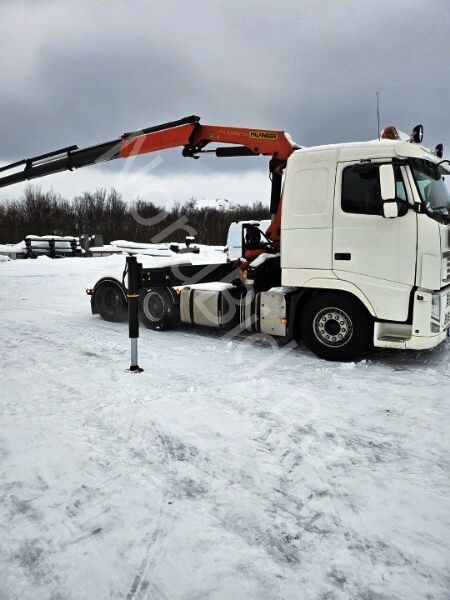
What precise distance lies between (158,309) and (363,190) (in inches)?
162

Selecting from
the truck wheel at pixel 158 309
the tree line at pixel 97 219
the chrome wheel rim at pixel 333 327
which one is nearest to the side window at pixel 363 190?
the chrome wheel rim at pixel 333 327

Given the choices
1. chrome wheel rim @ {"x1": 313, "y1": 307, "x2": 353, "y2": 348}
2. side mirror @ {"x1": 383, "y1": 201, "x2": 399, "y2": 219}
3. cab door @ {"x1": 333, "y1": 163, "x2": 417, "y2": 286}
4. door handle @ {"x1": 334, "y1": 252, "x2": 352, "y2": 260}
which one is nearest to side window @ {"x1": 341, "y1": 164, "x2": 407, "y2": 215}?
cab door @ {"x1": 333, "y1": 163, "x2": 417, "y2": 286}

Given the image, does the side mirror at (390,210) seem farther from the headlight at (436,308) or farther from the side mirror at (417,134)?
the side mirror at (417,134)

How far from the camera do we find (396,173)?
543cm

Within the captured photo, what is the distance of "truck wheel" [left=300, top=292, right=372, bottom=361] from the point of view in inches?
230

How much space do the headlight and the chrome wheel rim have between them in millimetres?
1000

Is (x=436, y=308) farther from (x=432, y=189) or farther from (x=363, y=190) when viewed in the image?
(x=363, y=190)

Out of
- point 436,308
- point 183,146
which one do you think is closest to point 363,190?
point 436,308

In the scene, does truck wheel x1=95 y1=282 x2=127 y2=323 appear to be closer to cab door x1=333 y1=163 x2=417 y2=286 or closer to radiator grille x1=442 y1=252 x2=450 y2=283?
cab door x1=333 y1=163 x2=417 y2=286

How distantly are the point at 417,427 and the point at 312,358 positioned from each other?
236 cm

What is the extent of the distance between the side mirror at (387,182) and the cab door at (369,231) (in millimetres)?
188

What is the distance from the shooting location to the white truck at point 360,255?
212 inches

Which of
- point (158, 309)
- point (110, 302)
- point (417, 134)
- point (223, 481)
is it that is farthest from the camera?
point (110, 302)

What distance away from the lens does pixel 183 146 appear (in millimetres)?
8273
